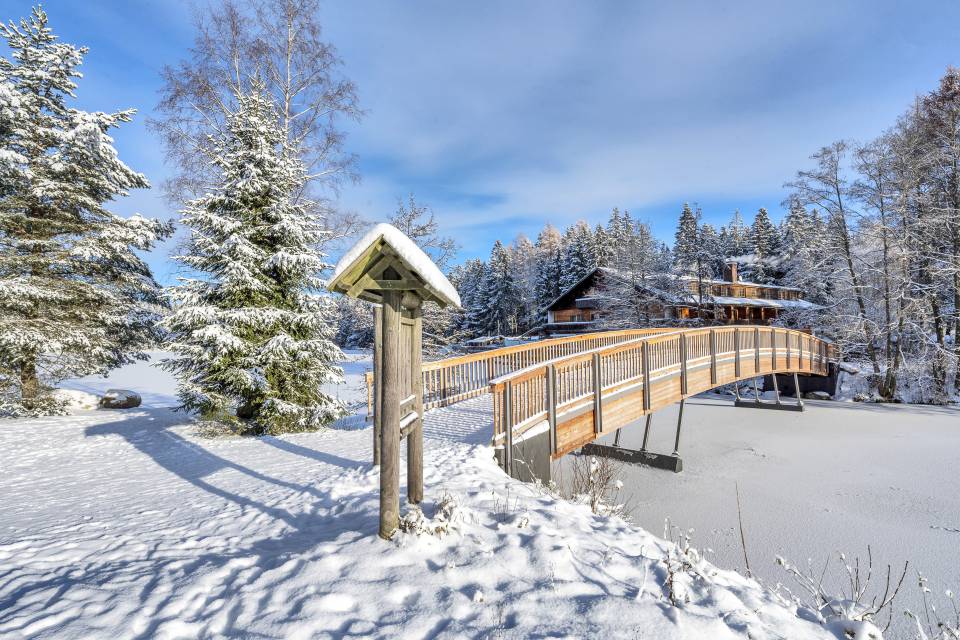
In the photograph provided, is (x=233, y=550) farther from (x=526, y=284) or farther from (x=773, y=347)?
(x=526, y=284)

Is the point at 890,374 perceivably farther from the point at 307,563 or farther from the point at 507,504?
the point at 307,563

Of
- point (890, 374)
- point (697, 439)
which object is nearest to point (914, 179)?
point (890, 374)

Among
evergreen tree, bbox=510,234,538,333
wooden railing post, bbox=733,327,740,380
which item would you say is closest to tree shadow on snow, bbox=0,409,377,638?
wooden railing post, bbox=733,327,740,380

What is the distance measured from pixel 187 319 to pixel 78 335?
4.31 meters

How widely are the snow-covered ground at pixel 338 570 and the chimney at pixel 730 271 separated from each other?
35.3 m

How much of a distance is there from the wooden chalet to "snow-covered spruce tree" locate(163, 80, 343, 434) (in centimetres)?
2031

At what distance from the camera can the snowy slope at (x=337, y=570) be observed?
2.11m

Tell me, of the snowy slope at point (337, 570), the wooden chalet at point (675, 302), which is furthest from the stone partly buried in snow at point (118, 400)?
the wooden chalet at point (675, 302)

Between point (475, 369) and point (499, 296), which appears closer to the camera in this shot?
point (475, 369)

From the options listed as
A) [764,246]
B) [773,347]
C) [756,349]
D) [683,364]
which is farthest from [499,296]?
[683,364]

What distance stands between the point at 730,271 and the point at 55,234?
4025 cm

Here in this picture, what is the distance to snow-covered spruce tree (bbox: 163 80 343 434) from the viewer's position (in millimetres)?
7590

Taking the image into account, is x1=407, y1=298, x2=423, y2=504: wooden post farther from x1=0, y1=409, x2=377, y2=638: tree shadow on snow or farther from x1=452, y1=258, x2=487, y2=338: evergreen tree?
x1=452, y1=258, x2=487, y2=338: evergreen tree

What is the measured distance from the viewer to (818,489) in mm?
7844
